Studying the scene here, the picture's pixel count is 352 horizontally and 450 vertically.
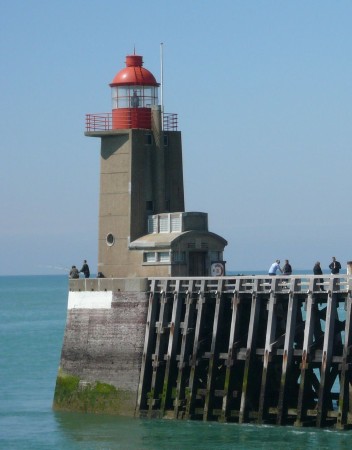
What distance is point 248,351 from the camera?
135 ft

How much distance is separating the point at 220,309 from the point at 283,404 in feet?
12.2

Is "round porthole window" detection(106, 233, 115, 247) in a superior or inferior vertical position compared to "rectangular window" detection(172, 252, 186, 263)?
superior

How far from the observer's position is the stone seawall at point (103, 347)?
4409 centimetres

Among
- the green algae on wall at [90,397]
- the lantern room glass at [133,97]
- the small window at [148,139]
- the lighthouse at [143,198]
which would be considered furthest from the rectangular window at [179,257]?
the lantern room glass at [133,97]

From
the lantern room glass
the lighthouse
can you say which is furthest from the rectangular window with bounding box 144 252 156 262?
the lantern room glass

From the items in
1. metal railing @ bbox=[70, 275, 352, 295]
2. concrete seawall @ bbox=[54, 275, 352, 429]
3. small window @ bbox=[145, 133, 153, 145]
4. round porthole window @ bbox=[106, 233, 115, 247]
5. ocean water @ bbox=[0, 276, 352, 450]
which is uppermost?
small window @ bbox=[145, 133, 153, 145]

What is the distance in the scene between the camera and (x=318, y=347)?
40156 millimetres

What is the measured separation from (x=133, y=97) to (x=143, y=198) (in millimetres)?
3348

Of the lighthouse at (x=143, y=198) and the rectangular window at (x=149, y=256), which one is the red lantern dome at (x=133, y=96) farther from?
the rectangular window at (x=149, y=256)

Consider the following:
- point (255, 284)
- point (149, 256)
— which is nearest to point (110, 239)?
point (149, 256)

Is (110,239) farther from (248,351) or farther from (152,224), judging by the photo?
(248,351)

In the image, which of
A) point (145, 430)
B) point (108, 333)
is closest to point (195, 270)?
point (108, 333)

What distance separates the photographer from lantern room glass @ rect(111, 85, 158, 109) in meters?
48.0

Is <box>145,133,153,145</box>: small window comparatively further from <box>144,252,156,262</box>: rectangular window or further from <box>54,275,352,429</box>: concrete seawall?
<box>54,275,352,429</box>: concrete seawall
